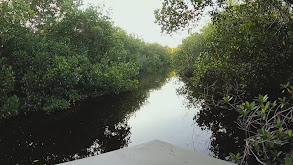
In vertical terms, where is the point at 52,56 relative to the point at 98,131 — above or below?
above

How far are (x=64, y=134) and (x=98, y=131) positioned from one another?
1.23 m

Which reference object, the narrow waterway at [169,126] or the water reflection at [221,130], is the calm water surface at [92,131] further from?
the water reflection at [221,130]

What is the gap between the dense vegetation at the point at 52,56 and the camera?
10.6m

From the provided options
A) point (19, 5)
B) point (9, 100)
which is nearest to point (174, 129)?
point (9, 100)

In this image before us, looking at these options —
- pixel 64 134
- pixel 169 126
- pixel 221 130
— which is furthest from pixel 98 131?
pixel 221 130

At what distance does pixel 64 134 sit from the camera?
8852 millimetres

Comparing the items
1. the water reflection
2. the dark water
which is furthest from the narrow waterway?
the water reflection

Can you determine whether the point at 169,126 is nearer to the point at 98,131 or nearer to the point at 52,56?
the point at 98,131

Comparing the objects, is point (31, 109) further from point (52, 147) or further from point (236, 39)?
point (236, 39)

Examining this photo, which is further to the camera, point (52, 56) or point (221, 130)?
point (52, 56)

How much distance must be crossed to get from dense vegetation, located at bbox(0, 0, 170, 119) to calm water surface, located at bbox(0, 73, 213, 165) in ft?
3.06

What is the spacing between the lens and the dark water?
23.8 ft

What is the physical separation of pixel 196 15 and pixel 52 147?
591 cm

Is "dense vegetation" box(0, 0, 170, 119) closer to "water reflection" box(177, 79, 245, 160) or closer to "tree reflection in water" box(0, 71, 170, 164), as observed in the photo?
"tree reflection in water" box(0, 71, 170, 164)
